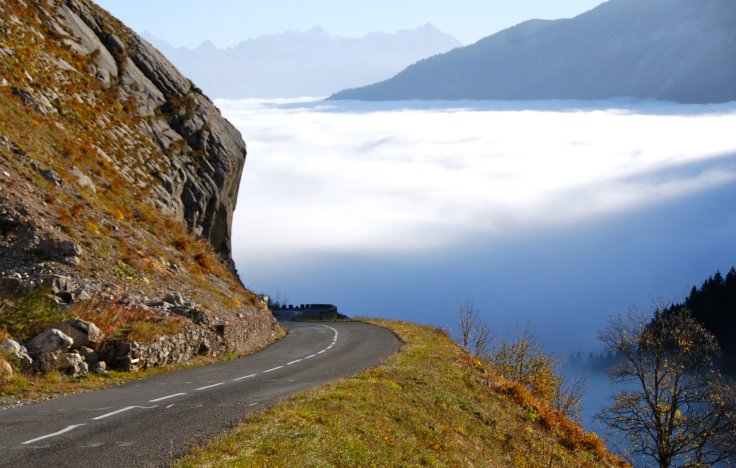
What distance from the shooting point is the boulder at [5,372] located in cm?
1695

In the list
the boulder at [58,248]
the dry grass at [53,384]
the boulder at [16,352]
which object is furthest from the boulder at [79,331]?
the boulder at [58,248]

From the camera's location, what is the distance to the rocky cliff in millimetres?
23969

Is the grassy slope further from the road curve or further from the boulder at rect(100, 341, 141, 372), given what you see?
the boulder at rect(100, 341, 141, 372)

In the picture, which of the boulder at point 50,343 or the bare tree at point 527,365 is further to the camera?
the bare tree at point 527,365

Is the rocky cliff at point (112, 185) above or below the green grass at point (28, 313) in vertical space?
above

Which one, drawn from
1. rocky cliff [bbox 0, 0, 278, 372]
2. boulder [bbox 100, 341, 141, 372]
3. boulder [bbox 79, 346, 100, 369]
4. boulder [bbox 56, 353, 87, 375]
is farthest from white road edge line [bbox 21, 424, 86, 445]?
boulder [bbox 100, 341, 141, 372]

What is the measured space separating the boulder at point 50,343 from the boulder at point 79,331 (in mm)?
396

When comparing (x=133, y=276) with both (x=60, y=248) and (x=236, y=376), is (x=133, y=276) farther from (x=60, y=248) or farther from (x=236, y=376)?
(x=236, y=376)

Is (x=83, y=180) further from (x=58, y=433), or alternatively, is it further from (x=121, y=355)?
(x=58, y=433)

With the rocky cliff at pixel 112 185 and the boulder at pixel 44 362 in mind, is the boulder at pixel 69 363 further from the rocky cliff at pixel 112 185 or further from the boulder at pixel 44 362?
the rocky cliff at pixel 112 185

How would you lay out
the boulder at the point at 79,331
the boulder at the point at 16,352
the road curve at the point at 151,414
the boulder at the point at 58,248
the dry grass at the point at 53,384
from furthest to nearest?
1. the boulder at the point at 58,248
2. the boulder at the point at 79,331
3. the boulder at the point at 16,352
4. the dry grass at the point at 53,384
5. the road curve at the point at 151,414

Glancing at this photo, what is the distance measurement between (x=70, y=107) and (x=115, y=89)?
533 cm

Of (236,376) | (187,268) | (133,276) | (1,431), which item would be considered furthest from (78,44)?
(1,431)

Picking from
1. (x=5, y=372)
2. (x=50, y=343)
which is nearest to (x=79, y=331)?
(x=50, y=343)
